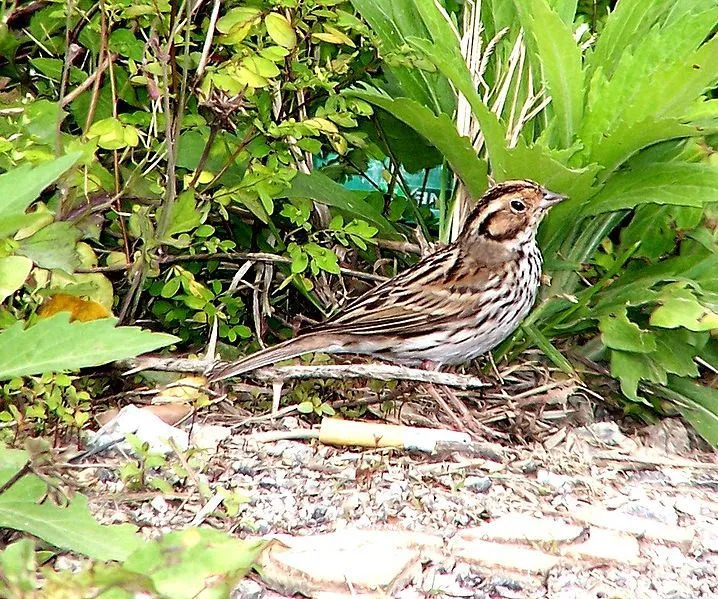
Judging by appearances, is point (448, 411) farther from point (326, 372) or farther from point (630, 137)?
point (630, 137)

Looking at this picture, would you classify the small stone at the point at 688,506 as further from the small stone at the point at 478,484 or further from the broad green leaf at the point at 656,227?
the broad green leaf at the point at 656,227

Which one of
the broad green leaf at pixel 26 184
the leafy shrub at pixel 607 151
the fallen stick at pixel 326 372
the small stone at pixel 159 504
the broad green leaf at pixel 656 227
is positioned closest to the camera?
the broad green leaf at pixel 26 184

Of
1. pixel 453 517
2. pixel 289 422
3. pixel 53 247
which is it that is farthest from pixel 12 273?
pixel 453 517

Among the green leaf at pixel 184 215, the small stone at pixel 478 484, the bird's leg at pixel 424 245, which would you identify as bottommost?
the bird's leg at pixel 424 245

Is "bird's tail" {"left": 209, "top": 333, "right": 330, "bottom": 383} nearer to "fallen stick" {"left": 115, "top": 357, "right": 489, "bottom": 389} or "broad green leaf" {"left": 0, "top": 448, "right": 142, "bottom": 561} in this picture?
"fallen stick" {"left": 115, "top": 357, "right": 489, "bottom": 389}

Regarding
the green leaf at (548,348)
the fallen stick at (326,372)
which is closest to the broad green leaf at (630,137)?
the green leaf at (548,348)
